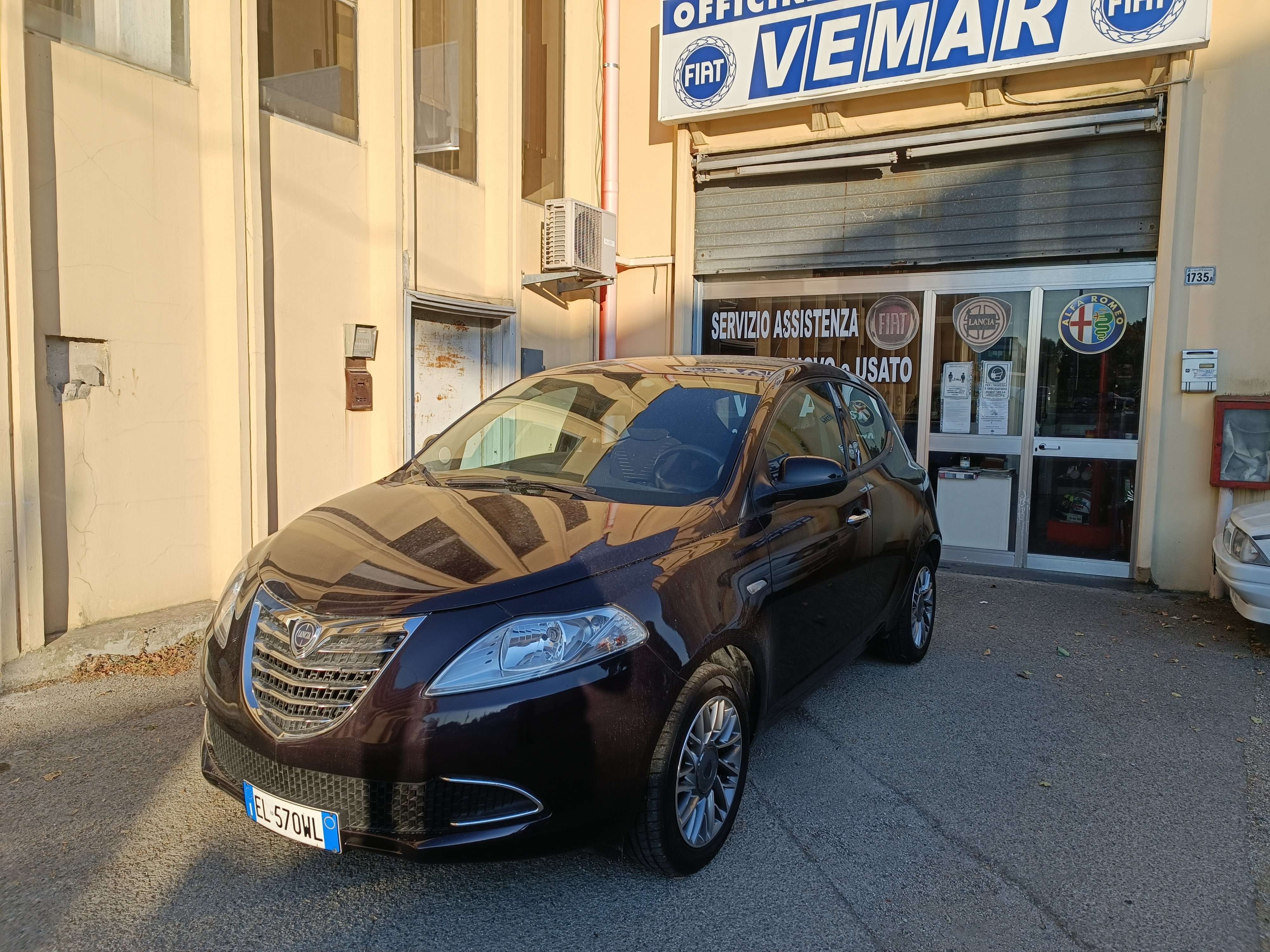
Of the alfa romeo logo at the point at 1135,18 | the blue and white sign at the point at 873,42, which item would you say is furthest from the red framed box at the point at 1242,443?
the alfa romeo logo at the point at 1135,18

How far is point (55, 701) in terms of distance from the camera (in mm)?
4445

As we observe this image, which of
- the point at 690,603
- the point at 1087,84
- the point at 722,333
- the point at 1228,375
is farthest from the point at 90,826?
the point at 1087,84

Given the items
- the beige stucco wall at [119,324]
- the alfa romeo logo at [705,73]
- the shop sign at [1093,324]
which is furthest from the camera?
the alfa romeo logo at [705,73]

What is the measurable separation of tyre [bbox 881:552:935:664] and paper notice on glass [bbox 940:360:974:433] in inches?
118

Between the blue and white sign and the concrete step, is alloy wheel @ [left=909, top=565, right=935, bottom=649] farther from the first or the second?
the blue and white sign

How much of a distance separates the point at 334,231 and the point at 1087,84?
20.0 feet

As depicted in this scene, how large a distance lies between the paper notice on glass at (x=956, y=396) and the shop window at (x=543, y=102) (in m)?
4.25

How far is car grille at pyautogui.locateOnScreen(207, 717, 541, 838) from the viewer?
2.49 m

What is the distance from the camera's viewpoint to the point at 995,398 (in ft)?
26.3

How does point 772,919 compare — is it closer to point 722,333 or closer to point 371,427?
point 371,427

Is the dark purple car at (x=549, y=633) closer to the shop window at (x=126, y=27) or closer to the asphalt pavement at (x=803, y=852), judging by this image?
the asphalt pavement at (x=803, y=852)

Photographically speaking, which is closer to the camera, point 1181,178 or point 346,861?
point 346,861

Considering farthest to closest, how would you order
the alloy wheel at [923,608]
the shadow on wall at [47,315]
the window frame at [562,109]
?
the window frame at [562,109], the alloy wheel at [923,608], the shadow on wall at [47,315]

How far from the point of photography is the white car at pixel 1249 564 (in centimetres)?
A: 541
